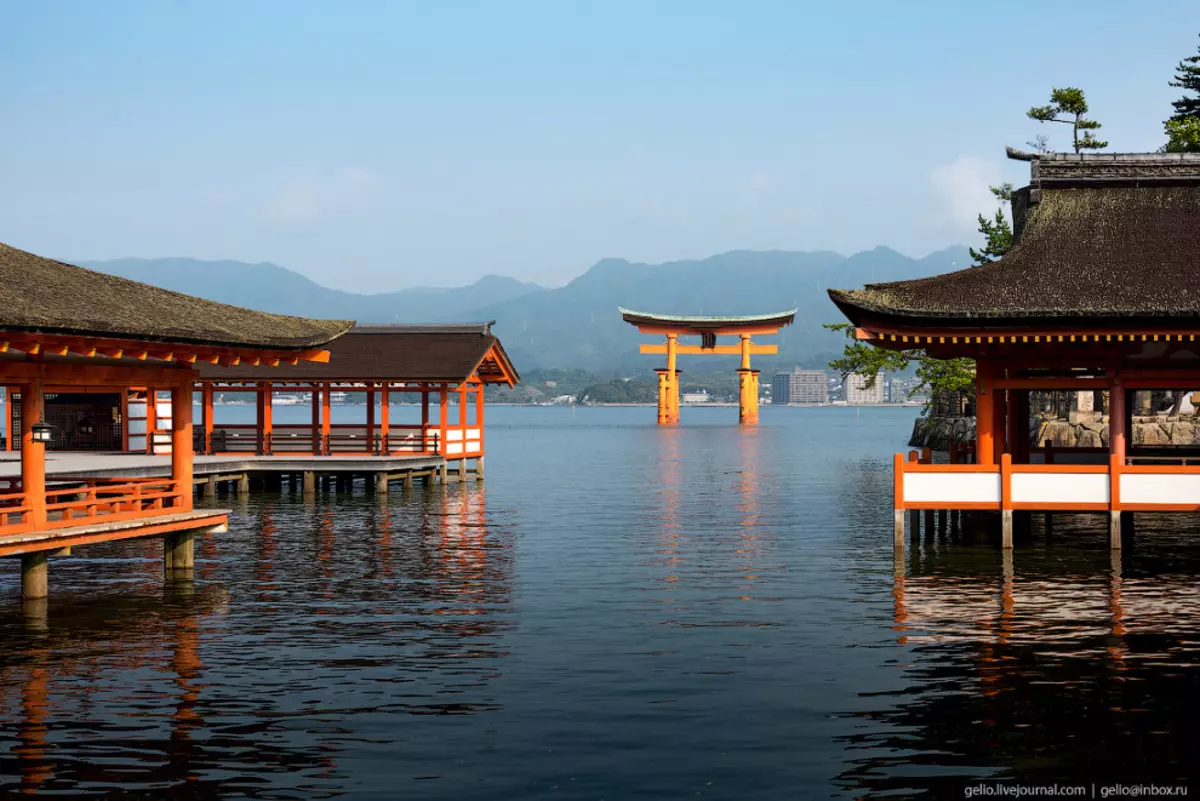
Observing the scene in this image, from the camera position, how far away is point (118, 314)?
21891 millimetres

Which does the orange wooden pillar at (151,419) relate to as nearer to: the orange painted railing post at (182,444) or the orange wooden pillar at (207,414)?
the orange wooden pillar at (207,414)

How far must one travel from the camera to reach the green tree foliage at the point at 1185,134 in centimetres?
5503

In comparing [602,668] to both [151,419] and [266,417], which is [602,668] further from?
[151,419]

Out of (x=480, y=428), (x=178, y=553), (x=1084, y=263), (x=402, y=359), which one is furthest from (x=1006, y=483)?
(x=480, y=428)

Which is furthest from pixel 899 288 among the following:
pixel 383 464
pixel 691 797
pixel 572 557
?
pixel 383 464

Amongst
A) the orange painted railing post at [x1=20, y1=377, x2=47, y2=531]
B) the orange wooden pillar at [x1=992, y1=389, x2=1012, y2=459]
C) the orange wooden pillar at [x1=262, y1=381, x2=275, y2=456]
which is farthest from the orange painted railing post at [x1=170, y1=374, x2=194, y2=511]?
the orange wooden pillar at [x1=262, y1=381, x2=275, y2=456]

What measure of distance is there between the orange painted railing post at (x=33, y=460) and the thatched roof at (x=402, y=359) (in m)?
23.2

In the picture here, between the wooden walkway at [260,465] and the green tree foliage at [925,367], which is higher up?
the green tree foliage at [925,367]

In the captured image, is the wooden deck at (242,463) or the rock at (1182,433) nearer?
the wooden deck at (242,463)

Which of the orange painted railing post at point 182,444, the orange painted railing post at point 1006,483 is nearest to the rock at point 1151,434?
the orange painted railing post at point 1006,483

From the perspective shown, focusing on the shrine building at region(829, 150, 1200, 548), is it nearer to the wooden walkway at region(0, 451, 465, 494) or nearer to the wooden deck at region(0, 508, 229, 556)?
the wooden deck at region(0, 508, 229, 556)

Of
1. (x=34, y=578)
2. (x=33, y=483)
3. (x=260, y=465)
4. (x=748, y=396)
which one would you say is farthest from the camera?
(x=748, y=396)

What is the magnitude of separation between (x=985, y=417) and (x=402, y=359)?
25.2 meters

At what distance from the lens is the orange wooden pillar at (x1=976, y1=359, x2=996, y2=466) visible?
86.9 ft
